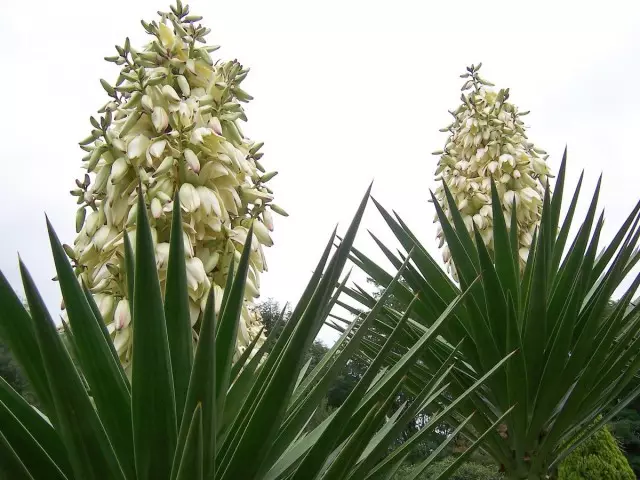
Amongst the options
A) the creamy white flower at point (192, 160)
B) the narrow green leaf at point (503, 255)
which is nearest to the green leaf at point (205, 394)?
the creamy white flower at point (192, 160)

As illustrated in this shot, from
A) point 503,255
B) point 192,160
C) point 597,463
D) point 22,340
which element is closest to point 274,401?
point 22,340

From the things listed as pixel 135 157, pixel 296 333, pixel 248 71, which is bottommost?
pixel 296 333

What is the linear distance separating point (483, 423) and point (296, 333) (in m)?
0.98

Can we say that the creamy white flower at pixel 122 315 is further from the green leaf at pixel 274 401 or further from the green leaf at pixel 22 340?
the green leaf at pixel 274 401

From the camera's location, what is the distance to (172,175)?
4.43 ft

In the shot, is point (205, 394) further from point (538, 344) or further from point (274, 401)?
point (538, 344)

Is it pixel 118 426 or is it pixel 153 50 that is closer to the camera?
pixel 118 426

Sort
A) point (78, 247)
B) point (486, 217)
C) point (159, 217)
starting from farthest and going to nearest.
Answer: point (486, 217), point (78, 247), point (159, 217)

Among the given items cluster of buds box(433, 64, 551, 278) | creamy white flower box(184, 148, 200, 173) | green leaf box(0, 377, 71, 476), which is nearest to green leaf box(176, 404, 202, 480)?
green leaf box(0, 377, 71, 476)

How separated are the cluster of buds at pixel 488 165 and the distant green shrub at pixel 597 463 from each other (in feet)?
6.43

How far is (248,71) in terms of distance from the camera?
1.51 metres

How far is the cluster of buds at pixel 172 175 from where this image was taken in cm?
127

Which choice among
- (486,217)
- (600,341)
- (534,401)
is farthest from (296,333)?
(486,217)

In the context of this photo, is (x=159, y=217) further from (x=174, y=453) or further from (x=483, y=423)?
(x=483, y=423)
